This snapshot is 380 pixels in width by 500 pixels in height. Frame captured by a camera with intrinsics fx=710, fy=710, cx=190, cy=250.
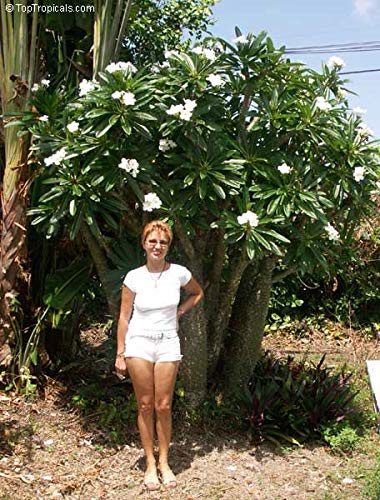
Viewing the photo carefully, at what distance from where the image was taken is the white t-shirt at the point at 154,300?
3.99 m

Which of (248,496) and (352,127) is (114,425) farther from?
(352,127)

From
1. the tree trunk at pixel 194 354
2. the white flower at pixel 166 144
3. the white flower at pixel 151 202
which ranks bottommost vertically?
the tree trunk at pixel 194 354

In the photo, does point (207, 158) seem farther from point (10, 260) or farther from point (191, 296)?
point (10, 260)

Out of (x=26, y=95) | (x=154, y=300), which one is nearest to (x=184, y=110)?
(x=154, y=300)

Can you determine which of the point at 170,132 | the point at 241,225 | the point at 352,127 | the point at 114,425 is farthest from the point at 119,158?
the point at 114,425

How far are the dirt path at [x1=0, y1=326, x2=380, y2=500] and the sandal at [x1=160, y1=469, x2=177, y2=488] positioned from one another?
4cm

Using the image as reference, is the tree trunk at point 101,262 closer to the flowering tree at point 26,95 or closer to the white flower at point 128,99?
the flowering tree at point 26,95

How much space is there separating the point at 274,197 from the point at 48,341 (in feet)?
A: 7.45

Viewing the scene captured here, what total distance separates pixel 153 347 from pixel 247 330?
136 centimetres

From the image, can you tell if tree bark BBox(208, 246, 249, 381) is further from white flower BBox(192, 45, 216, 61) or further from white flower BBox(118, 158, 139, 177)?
white flower BBox(192, 45, 216, 61)

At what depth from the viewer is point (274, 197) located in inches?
168

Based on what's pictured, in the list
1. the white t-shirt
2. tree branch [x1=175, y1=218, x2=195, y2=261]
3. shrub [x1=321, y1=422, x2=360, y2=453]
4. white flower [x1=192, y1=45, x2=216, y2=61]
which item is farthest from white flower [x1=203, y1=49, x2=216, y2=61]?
shrub [x1=321, y1=422, x2=360, y2=453]

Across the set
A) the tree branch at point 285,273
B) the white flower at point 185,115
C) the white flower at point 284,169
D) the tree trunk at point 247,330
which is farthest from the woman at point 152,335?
the tree trunk at point 247,330

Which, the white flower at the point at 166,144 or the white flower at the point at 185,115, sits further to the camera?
the white flower at the point at 166,144
